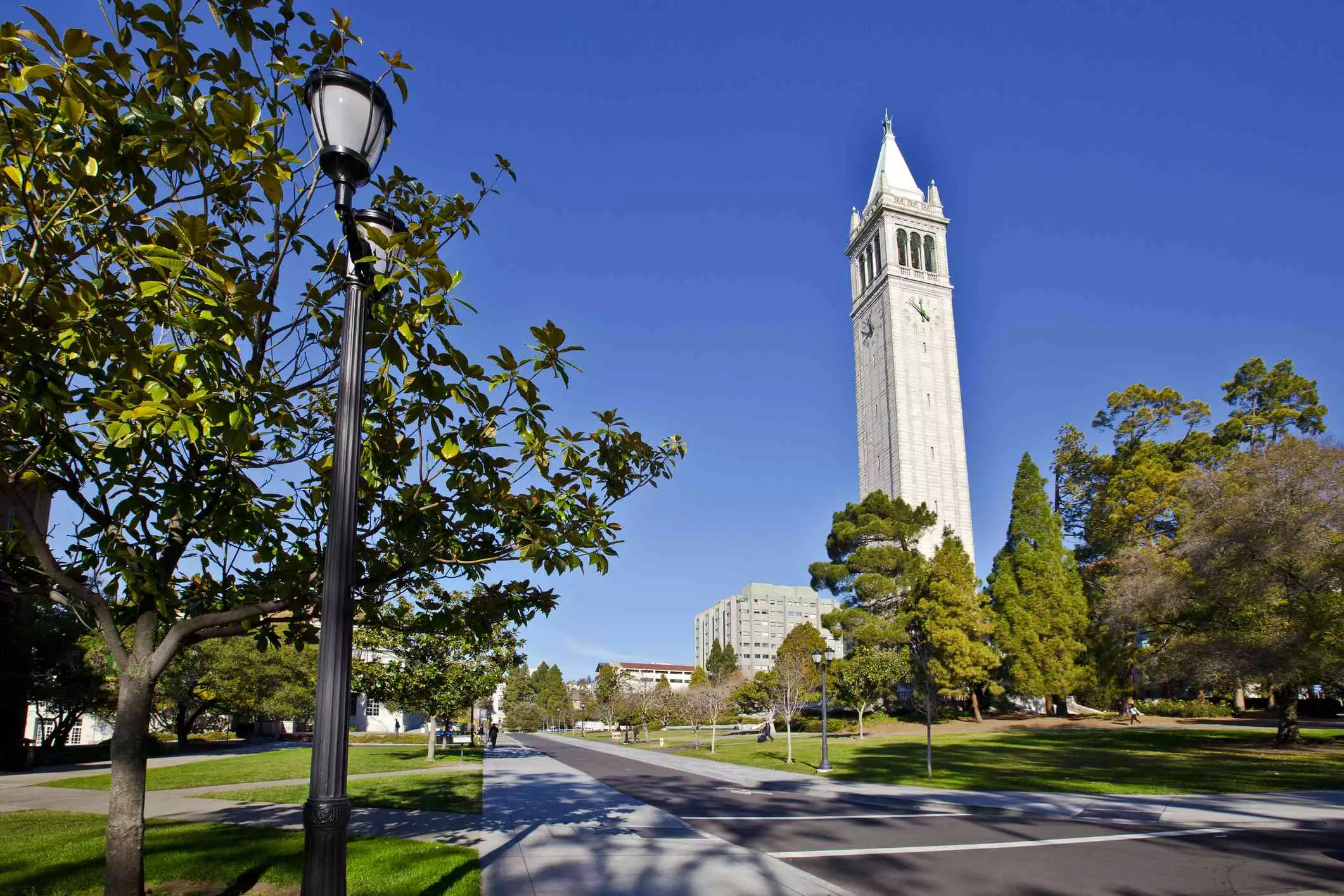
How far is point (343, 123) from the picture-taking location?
4180 mm

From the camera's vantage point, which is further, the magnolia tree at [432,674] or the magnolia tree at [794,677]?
the magnolia tree at [794,677]

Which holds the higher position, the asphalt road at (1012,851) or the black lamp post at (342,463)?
the black lamp post at (342,463)

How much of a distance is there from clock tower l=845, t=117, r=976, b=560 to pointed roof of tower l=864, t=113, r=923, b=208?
0.17 meters

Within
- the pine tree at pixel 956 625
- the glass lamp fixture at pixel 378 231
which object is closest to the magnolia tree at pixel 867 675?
the pine tree at pixel 956 625

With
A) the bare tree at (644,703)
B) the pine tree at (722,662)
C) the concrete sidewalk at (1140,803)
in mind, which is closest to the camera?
the concrete sidewalk at (1140,803)

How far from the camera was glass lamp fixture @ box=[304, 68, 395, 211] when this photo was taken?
13.6 ft

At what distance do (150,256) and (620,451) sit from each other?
12.2ft

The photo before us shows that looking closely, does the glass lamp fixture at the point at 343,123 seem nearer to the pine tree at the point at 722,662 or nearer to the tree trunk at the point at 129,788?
the tree trunk at the point at 129,788

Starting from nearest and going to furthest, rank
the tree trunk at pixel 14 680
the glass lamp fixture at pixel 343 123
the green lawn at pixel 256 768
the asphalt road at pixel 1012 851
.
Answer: the glass lamp fixture at pixel 343 123, the asphalt road at pixel 1012 851, the green lawn at pixel 256 768, the tree trunk at pixel 14 680

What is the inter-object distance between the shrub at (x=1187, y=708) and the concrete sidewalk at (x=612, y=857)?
38.8 meters

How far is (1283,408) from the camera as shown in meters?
40.4

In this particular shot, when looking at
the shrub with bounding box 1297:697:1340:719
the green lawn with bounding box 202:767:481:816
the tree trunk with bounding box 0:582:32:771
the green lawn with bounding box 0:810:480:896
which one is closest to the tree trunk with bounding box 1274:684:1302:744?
the shrub with bounding box 1297:697:1340:719

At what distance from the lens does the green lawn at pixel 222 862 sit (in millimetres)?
7504

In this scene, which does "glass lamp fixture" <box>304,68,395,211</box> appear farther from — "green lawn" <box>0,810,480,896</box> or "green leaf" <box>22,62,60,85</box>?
"green lawn" <box>0,810,480,896</box>
